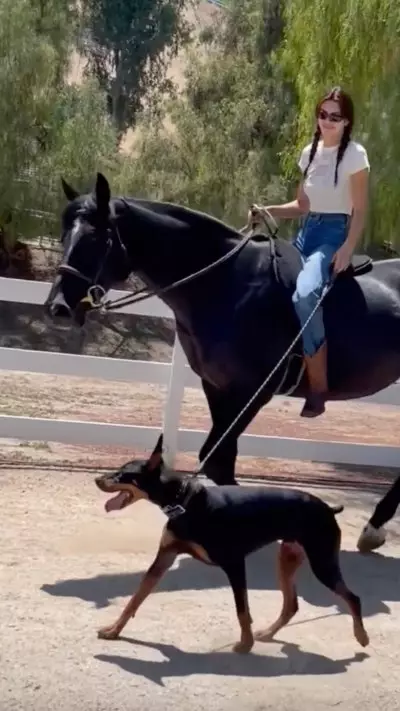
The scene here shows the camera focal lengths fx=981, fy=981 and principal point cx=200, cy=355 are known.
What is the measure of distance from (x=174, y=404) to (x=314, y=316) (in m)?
2.32

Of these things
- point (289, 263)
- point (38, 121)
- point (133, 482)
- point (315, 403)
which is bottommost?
point (38, 121)

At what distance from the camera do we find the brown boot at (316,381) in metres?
5.64

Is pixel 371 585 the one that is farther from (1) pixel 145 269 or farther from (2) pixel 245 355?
(1) pixel 145 269

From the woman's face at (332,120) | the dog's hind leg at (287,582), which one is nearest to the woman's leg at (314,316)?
the woman's face at (332,120)

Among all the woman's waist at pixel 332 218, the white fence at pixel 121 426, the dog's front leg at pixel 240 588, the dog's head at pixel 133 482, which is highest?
the woman's waist at pixel 332 218

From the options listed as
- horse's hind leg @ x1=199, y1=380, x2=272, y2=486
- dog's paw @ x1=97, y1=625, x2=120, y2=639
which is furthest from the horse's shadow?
horse's hind leg @ x1=199, y1=380, x2=272, y2=486

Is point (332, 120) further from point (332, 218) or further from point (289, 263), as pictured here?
point (289, 263)

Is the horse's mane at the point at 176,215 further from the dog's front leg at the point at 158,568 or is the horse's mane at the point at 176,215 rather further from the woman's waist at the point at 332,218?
the dog's front leg at the point at 158,568

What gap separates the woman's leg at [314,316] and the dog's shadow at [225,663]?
1.68 metres

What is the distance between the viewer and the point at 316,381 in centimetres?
575

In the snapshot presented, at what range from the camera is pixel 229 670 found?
426 cm

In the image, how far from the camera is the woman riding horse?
5496 mm

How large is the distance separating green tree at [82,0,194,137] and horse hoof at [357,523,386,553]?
115ft

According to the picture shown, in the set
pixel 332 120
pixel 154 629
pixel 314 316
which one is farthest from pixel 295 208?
pixel 154 629
